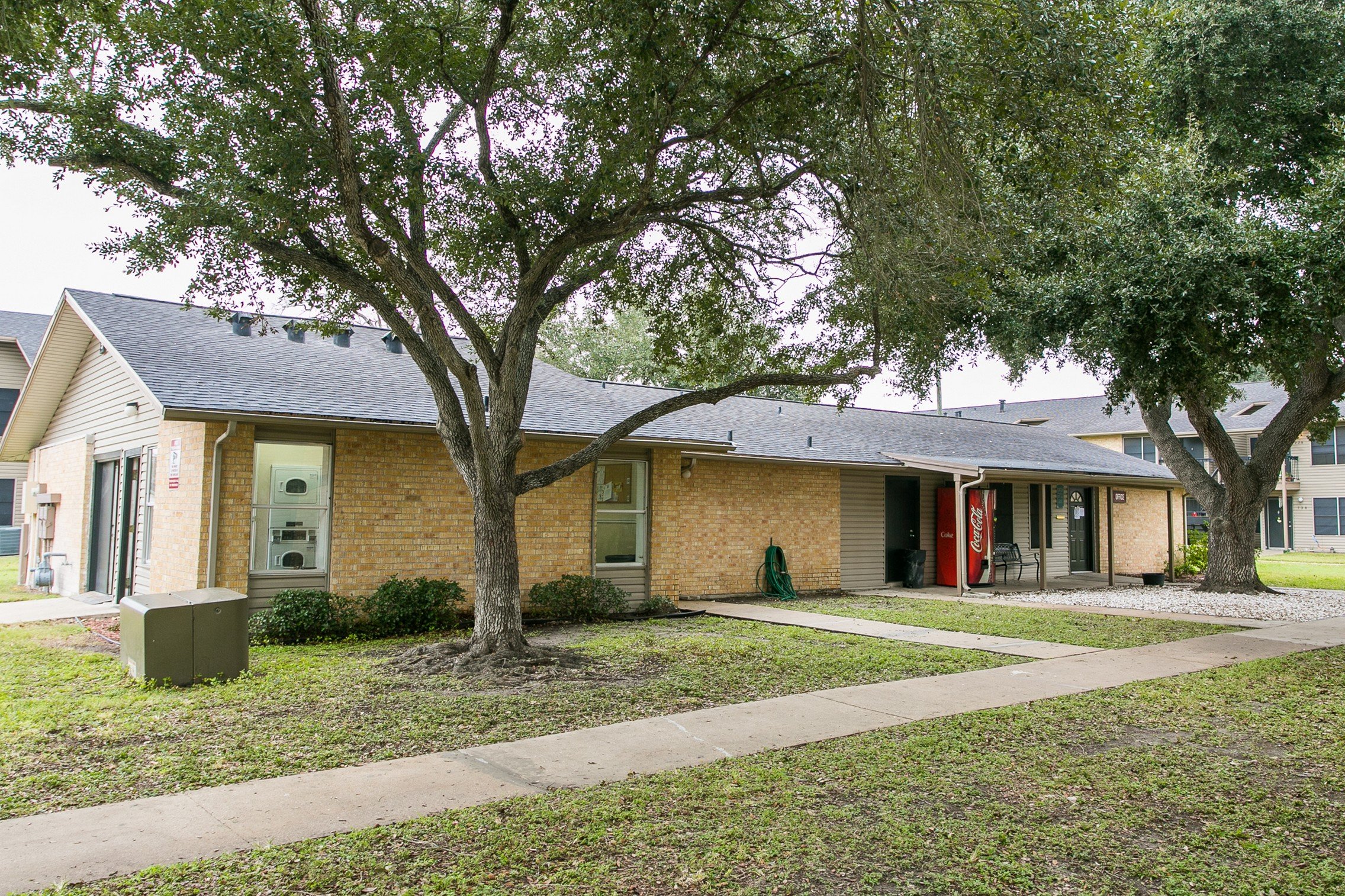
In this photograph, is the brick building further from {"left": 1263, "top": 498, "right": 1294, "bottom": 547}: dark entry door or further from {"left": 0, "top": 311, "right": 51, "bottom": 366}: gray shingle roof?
{"left": 1263, "top": 498, "right": 1294, "bottom": 547}: dark entry door

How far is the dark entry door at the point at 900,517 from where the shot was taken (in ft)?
58.7

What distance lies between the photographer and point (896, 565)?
1797 cm

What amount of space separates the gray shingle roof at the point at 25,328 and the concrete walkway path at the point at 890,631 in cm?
1943

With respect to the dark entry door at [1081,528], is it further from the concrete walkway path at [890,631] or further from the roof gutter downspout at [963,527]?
the concrete walkway path at [890,631]

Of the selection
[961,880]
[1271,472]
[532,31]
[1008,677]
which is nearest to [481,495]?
[532,31]

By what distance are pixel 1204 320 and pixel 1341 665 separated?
5199 millimetres

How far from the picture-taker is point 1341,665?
30.9 ft

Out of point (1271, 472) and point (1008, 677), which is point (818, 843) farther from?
point (1271, 472)

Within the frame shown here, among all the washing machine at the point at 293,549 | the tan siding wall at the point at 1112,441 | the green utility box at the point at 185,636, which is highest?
the tan siding wall at the point at 1112,441

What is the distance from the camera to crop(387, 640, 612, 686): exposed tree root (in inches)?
323

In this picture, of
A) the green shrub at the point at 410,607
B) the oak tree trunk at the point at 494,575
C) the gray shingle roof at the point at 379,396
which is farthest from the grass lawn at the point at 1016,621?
the oak tree trunk at the point at 494,575

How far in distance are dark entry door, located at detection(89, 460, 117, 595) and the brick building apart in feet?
0.14

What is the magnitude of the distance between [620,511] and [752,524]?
125 inches

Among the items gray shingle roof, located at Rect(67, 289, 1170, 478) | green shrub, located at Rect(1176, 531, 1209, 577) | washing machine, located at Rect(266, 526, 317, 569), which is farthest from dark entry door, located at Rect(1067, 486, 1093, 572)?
washing machine, located at Rect(266, 526, 317, 569)
